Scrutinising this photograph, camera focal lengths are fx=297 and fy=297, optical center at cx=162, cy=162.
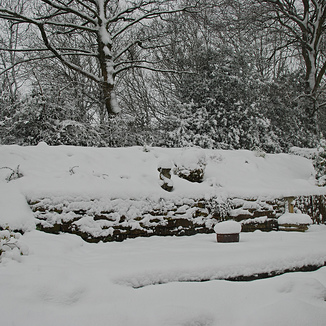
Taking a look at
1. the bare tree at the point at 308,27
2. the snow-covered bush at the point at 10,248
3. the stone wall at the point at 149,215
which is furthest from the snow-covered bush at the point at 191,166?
the bare tree at the point at 308,27

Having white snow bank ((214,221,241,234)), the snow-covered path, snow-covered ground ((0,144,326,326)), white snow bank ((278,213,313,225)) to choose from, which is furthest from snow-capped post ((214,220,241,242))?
white snow bank ((278,213,313,225))

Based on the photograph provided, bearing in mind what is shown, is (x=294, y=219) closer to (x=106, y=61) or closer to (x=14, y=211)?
(x=14, y=211)

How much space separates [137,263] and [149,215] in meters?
1.76

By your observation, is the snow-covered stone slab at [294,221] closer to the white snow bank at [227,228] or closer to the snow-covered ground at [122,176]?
the snow-covered ground at [122,176]

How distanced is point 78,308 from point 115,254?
4.57ft

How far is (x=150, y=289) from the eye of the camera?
2.42 m

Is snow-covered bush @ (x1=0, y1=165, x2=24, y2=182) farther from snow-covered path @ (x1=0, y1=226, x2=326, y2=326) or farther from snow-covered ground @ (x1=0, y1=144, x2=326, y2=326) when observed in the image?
snow-covered path @ (x1=0, y1=226, x2=326, y2=326)

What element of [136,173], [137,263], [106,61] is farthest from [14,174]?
[106,61]

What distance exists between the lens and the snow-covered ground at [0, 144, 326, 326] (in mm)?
2072

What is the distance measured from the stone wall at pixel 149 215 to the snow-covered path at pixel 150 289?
1.65ft

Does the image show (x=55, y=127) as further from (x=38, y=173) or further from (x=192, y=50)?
(x=192, y=50)

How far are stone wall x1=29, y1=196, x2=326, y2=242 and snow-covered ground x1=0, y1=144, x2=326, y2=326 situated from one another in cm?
13

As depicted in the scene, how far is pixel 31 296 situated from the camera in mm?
2045

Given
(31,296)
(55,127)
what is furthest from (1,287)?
(55,127)
